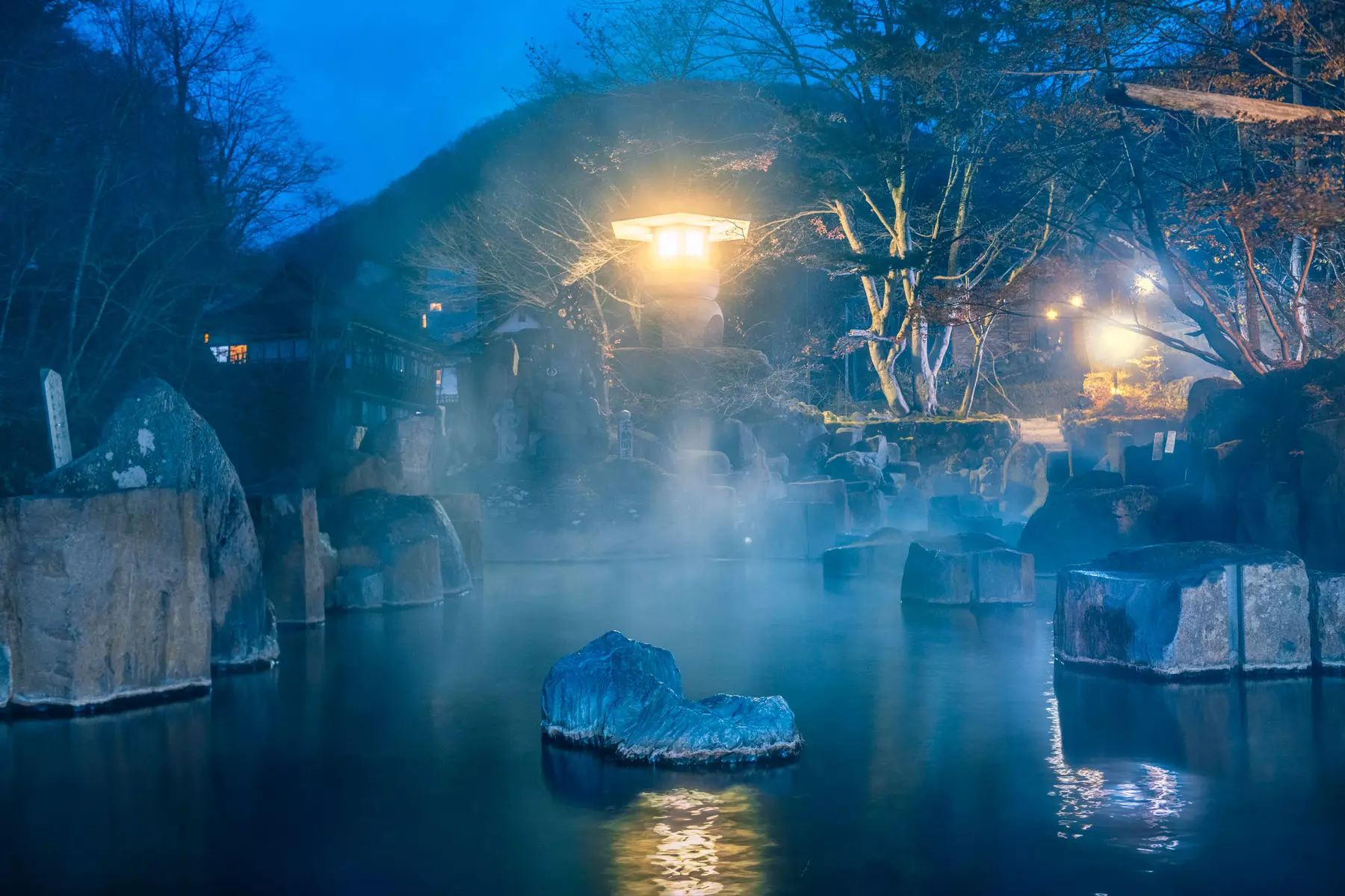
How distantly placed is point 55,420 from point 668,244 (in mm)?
5589

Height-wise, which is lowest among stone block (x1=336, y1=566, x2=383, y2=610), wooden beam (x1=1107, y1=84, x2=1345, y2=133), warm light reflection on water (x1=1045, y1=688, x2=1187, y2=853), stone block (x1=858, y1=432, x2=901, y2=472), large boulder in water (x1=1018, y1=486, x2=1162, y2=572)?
warm light reflection on water (x1=1045, y1=688, x2=1187, y2=853)

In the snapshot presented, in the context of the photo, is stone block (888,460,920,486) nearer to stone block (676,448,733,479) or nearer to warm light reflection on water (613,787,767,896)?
stone block (676,448,733,479)

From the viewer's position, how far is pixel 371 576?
13.6m

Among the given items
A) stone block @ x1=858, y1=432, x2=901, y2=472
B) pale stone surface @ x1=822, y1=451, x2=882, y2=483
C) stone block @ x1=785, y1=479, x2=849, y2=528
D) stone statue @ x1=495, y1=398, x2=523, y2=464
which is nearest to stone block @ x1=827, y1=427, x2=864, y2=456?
stone block @ x1=858, y1=432, x2=901, y2=472

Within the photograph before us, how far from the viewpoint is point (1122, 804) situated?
5492 millimetres

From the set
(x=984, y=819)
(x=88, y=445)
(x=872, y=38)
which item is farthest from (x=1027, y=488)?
(x=984, y=819)

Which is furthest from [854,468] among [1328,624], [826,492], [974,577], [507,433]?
[1328,624]

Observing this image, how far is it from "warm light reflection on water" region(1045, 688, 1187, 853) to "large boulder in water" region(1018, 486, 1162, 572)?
8601mm

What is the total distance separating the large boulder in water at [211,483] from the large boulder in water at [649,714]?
382 centimetres

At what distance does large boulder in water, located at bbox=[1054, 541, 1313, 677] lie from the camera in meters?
8.35

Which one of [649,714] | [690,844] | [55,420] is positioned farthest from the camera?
[55,420]

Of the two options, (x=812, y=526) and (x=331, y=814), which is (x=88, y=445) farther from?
(x=331, y=814)

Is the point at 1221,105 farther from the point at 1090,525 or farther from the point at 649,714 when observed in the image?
the point at 1090,525

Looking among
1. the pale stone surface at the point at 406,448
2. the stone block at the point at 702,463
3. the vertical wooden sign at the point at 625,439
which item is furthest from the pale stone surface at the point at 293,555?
the vertical wooden sign at the point at 625,439
